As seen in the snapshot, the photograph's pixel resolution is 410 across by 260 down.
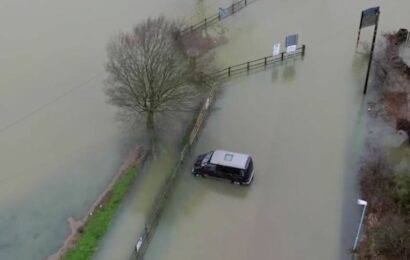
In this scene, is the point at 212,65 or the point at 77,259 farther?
the point at 212,65

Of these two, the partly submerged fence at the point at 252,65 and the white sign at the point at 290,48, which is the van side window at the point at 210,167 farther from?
the white sign at the point at 290,48

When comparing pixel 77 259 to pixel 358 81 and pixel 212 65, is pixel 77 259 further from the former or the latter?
pixel 358 81

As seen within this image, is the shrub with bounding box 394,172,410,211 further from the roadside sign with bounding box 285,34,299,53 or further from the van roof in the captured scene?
the roadside sign with bounding box 285,34,299,53

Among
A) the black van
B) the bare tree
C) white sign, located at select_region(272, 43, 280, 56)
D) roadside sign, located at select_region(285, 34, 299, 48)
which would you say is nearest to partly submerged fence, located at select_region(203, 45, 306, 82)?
white sign, located at select_region(272, 43, 280, 56)

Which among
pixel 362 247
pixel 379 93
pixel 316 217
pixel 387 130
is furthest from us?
pixel 379 93

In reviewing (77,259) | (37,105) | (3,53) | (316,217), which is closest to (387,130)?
(316,217)

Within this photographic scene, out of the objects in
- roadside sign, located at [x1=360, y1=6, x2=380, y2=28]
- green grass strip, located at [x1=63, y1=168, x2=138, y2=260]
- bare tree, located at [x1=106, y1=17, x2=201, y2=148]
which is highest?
roadside sign, located at [x1=360, y1=6, x2=380, y2=28]
